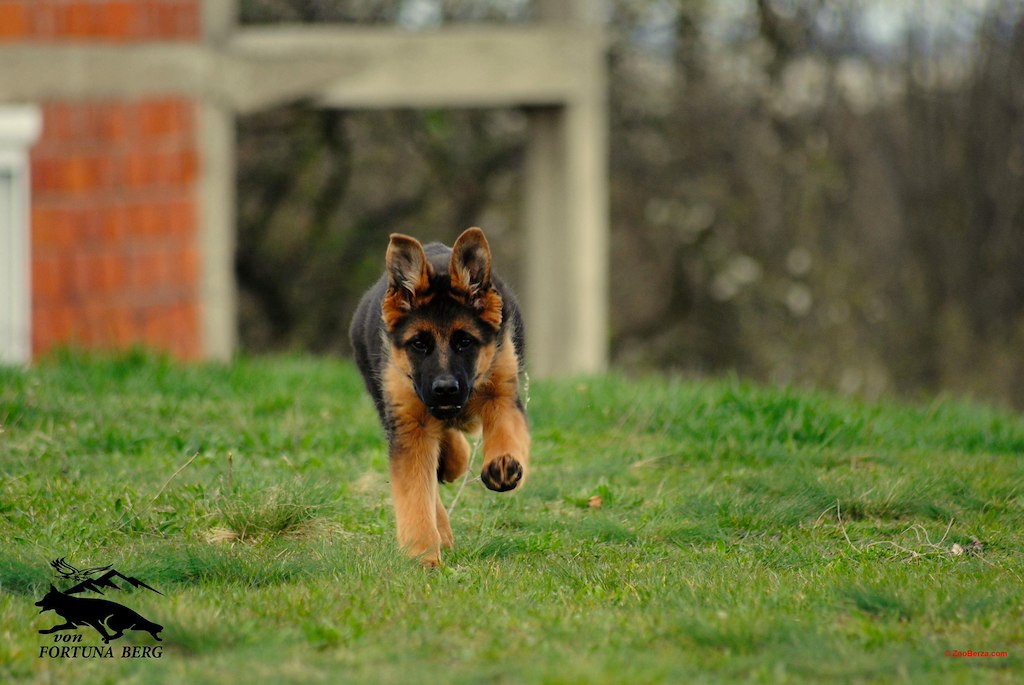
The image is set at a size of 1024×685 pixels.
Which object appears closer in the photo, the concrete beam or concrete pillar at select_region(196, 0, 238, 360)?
the concrete beam

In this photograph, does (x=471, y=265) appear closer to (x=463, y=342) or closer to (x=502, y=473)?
(x=463, y=342)

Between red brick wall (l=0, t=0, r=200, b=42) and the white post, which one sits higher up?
red brick wall (l=0, t=0, r=200, b=42)

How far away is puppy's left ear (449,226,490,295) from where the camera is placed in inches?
225

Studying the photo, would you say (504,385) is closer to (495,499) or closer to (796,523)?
(495,499)

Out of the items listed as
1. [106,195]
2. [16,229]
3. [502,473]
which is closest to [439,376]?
[502,473]

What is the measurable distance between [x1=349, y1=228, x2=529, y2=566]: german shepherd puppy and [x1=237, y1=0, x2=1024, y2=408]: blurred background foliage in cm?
973

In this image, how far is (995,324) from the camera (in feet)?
48.8

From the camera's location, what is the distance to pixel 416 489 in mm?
5777

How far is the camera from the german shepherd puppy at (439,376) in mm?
5613

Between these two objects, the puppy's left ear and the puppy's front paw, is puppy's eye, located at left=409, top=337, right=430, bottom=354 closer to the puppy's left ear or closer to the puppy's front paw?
the puppy's left ear

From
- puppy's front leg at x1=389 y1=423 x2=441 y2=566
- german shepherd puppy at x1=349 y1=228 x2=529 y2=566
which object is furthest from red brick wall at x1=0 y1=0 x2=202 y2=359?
puppy's front leg at x1=389 y1=423 x2=441 y2=566

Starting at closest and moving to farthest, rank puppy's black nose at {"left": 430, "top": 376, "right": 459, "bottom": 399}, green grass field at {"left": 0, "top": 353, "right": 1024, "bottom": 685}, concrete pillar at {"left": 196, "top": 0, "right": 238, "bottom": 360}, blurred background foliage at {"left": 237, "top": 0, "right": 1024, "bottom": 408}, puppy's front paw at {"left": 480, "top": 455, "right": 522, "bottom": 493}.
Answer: green grass field at {"left": 0, "top": 353, "right": 1024, "bottom": 685} < puppy's black nose at {"left": 430, "top": 376, "right": 459, "bottom": 399} < puppy's front paw at {"left": 480, "top": 455, "right": 522, "bottom": 493} < concrete pillar at {"left": 196, "top": 0, "right": 238, "bottom": 360} < blurred background foliage at {"left": 237, "top": 0, "right": 1024, "bottom": 408}

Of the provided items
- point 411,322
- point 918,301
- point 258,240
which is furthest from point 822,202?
point 411,322

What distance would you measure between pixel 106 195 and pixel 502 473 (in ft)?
20.2
